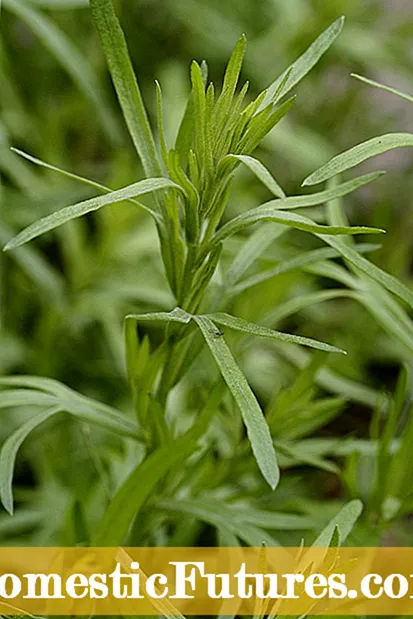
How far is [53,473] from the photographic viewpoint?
2.61 ft

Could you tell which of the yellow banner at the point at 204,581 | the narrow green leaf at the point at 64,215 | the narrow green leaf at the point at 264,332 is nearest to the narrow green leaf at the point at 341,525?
the yellow banner at the point at 204,581

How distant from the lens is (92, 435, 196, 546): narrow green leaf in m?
0.51

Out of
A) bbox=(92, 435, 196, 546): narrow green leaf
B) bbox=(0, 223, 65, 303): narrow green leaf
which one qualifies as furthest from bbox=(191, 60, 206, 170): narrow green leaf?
bbox=(0, 223, 65, 303): narrow green leaf

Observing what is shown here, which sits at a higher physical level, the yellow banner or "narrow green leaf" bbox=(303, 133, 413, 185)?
"narrow green leaf" bbox=(303, 133, 413, 185)

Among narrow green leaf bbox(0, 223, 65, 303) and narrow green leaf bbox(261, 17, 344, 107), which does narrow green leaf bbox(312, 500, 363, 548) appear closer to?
narrow green leaf bbox(261, 17, 344, 107)

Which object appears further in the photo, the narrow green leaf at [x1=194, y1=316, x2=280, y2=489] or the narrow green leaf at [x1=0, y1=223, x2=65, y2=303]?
the narrow green leaf at [x1=0, y1=223, x2=65, y2=303]

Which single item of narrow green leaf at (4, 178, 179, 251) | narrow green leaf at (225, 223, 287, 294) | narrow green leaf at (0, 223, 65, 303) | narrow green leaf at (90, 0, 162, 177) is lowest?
narrow green leaf at (4, 178, 179, 251)

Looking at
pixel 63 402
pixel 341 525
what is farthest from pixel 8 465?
pixel 341 525

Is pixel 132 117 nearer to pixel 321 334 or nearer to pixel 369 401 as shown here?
pixel 369 401

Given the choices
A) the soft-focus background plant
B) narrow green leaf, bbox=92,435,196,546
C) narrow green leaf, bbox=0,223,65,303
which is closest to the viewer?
narrow green leaf, bbox=92,435,196,546

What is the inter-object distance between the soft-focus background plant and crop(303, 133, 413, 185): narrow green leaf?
17 centimetres

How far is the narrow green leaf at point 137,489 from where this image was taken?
1.67 feet

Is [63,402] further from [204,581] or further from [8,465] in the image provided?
[204,581]

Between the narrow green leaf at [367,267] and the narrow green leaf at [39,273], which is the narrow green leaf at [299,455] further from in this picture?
the narrow green leaf at [39,273]
